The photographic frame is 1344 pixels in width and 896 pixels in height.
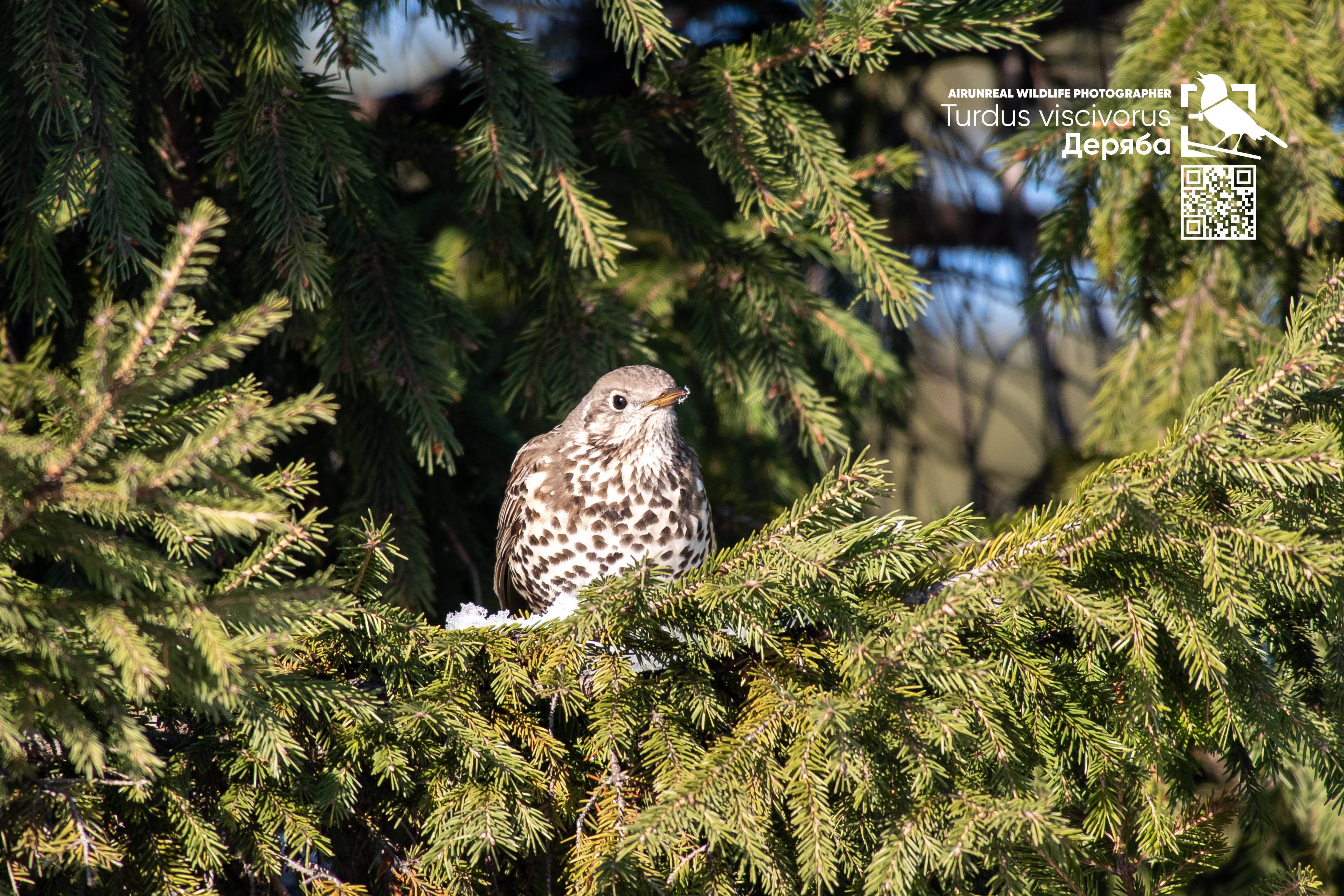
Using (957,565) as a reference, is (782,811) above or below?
below

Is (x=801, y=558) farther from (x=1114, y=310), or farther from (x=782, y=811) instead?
(x=1114, y=310)

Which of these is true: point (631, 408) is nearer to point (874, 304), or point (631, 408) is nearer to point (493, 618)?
point (493, 618)

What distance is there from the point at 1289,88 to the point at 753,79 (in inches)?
58.3

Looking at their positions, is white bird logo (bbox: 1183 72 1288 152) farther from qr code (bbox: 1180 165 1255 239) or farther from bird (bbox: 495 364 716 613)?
bird (bbox: 495 364 716 613)

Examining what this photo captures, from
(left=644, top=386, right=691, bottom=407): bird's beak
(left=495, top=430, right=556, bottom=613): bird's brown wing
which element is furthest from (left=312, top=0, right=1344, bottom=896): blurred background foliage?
(left=644, top=386, right=691, bottom=407): bird's beak

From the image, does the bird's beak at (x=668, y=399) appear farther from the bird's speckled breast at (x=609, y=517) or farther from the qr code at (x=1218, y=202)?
the qr code at (x=1218, y=202)

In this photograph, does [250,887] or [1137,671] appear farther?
[250,887]

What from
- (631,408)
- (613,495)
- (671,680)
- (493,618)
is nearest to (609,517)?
(613,495)

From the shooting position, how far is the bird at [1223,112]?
8.72ft

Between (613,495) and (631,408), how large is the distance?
25 centimetres

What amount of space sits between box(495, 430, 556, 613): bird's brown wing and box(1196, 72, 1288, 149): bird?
202 cm

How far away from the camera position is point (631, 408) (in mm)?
2734

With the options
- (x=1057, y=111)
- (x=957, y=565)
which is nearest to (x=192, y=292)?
(x=957, y=565)

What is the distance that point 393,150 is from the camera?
2887mm
